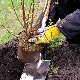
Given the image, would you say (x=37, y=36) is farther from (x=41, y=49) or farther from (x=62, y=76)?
(x=62, y=76)

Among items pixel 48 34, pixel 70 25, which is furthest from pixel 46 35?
pixel 70 25

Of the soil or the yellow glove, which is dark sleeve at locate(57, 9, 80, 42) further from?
the soil

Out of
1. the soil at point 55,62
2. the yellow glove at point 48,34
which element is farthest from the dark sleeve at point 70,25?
the soil at point 55,62

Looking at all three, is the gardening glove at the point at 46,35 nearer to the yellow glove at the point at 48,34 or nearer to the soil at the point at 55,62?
the yellow glove at the point at 48,34

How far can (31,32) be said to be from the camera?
8.54 ft

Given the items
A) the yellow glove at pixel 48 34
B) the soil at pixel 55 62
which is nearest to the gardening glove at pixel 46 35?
the yellow glove at pixel 48 34

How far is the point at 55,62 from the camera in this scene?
9.01 feet

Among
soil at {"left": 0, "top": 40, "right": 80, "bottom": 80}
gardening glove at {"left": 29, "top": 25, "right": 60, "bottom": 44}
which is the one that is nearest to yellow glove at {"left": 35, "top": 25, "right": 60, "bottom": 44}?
gardening glove at {"left": 29, "top": 25, "right": 60, "bottom": 44}

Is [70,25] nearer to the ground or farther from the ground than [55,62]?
farther from the ground

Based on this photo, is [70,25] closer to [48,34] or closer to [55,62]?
[48,34]

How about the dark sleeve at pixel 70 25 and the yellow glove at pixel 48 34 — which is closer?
the yellow glove at pixel 48 34

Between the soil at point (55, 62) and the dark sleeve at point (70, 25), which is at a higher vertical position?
the dark sleeve at point (70, 25)

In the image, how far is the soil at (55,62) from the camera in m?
2.60

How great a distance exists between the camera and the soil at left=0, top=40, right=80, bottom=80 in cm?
260
